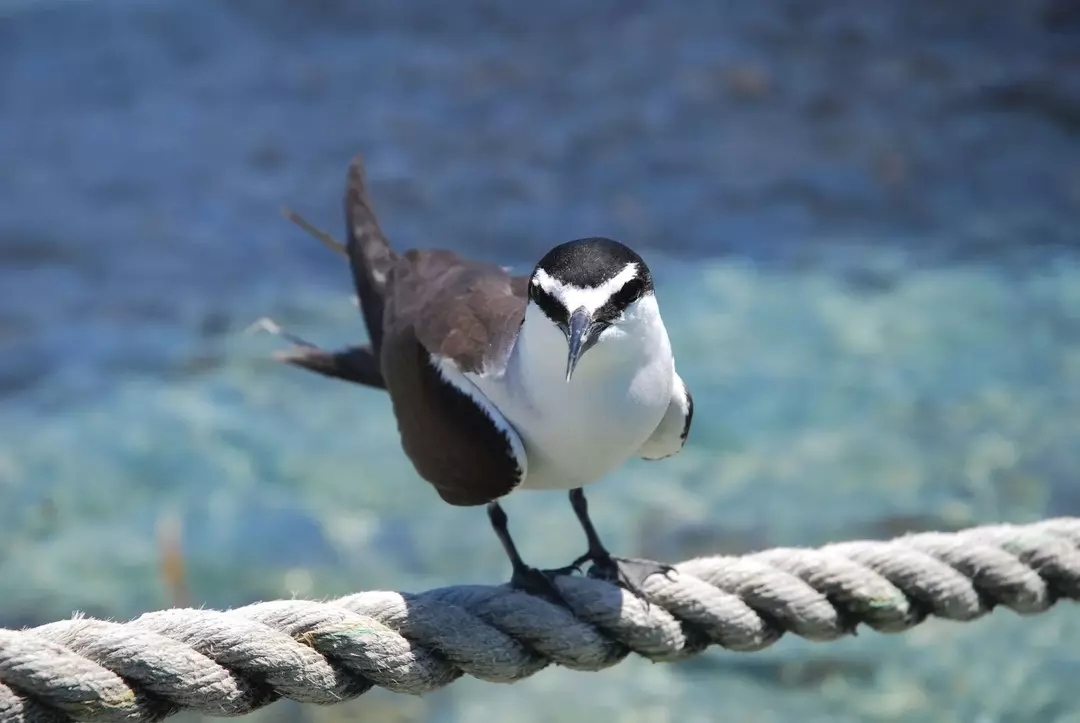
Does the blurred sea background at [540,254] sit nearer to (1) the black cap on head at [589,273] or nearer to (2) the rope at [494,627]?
(2) the rope at [494,627]

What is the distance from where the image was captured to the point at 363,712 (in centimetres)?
427

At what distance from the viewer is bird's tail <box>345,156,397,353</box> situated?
3039 mm

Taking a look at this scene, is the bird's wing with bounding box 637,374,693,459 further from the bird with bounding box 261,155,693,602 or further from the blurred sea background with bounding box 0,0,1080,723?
the blurred sea background with bounding box 0,0,1080,723

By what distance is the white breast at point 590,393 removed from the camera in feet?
7.29

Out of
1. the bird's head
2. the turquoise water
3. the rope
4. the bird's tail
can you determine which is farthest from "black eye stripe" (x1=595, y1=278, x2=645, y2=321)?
the turquoise water

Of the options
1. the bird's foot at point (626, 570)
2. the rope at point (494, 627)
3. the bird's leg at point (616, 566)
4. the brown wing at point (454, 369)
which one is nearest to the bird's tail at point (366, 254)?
the brown wing at point (454, 369)

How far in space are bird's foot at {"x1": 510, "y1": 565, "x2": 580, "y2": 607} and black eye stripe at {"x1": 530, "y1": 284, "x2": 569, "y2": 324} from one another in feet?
1.52

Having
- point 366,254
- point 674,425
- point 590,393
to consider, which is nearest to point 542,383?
point 590,393

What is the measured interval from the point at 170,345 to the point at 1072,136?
19.3 feet

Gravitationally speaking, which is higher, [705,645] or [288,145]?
[288,145]

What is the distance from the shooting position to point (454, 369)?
245 centimetres

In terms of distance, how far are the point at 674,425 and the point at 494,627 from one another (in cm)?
56

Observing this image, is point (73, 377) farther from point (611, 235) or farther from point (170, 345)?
point (611, 235)

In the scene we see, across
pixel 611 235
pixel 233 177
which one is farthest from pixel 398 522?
pixel 233 177
